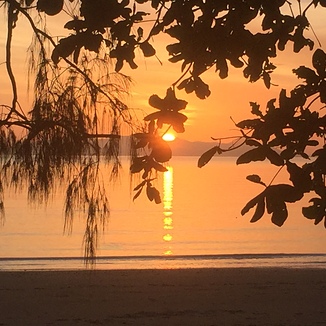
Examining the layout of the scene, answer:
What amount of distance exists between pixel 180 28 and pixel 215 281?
8801mm

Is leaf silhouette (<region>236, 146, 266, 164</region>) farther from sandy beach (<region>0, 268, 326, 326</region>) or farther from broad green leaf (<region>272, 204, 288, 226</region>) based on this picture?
sandy beach (<region>0, 268, 326, 326</region>)

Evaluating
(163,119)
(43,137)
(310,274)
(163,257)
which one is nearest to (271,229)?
(163,257)

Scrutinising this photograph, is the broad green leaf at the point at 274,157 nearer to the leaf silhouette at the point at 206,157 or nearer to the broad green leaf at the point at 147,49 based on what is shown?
the leaf silhouette at the point at 206,157

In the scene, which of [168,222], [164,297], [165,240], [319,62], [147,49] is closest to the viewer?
[319,62]

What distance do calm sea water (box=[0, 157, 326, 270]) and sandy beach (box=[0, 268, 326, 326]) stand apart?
134 cm

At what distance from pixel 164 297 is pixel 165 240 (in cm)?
1444

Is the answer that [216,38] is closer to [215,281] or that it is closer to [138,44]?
[138,44]

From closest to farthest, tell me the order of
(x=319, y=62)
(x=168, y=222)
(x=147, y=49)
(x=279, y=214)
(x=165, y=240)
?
(x=279, y=214), (x=319, y=62), (x=147, y=49), (x=165, y=240), (x=168, y=222)

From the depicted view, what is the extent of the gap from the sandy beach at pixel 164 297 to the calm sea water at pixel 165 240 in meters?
1.34

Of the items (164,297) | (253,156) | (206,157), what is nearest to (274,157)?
(253,156)

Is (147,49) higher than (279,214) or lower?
higher

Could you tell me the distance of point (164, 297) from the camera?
10.3 metres

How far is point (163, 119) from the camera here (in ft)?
10.5

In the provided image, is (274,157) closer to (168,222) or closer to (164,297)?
(164,297)
